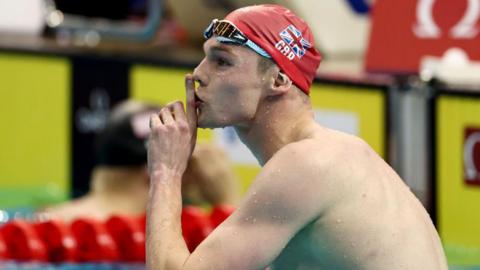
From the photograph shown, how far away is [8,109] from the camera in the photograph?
827 cm

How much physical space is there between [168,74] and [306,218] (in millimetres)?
4262

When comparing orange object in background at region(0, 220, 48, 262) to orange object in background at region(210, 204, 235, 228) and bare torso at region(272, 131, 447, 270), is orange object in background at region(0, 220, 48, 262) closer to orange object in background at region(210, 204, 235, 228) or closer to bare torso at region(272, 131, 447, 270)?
orange object in background at region(210, 204, 235, 228)

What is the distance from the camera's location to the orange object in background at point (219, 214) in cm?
Result: 646

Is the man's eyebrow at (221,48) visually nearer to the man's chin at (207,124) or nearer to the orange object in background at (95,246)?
the man's chin at (207,124)

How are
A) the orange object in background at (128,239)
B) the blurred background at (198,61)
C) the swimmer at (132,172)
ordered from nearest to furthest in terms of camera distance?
the blurred background at (198,61), the orange object in background at (128,239), the swimmer at (132,172)

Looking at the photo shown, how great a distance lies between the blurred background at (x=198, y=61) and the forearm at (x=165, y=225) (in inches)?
109

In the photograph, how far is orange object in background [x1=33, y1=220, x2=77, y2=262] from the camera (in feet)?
20.9

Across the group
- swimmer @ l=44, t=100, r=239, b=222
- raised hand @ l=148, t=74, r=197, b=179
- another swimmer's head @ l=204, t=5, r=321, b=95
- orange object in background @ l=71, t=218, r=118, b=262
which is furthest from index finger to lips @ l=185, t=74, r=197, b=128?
swimmer @ l=44, t=100, r=239, b=222

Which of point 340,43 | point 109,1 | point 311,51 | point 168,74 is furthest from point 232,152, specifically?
point 311,51

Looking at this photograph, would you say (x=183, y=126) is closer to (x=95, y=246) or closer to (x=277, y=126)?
(x=277, y=126)

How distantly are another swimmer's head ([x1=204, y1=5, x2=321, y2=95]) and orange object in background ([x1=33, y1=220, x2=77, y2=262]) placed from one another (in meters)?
2.89

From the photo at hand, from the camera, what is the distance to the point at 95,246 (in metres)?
6.41

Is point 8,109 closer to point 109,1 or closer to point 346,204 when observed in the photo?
point 109,1

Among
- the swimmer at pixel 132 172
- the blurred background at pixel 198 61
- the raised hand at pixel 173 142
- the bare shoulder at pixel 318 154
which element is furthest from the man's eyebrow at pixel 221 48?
the swimmer at pixel 132 172
